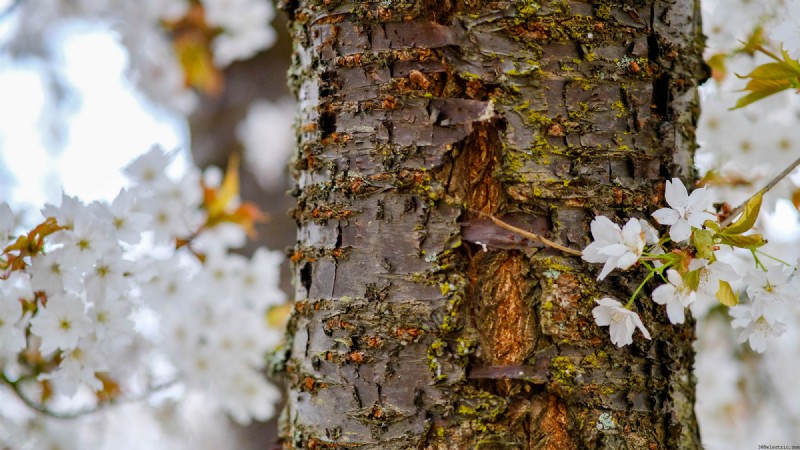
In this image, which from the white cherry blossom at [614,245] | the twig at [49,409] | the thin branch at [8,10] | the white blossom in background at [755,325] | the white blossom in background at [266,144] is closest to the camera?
the white cherry blossom at [614,245]

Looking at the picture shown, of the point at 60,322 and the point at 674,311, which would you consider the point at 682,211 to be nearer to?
the point at 674,311

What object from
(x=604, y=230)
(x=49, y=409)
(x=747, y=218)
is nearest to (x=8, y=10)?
(x=49, y=409)

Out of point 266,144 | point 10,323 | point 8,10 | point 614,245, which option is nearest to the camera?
point 614,245

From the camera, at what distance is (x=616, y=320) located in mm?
773

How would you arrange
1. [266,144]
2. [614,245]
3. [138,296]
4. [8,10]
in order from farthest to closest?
[266,144], [8,10], [138,296], [614,245]

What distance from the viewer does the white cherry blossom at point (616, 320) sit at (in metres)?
0.76

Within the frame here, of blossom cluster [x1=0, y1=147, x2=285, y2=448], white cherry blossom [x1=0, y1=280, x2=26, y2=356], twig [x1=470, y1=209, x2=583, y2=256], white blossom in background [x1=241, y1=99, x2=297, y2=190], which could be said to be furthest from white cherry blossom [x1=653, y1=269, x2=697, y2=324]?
white blossom in background [x1=241, y1=99, x2=297, y2=190]

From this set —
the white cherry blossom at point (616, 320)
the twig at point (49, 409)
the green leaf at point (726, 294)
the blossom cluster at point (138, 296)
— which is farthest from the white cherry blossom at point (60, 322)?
the green leaf at point (726, 294)

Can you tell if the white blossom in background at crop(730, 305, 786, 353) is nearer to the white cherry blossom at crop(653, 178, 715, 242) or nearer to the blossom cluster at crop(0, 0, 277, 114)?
the white cherry blossom at crop(653, 178, 715, 242)

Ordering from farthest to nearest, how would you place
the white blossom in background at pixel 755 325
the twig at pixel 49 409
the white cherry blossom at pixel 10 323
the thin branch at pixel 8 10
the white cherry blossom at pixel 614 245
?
the thin branch at pixel 8 10 → the twig at pixel 49 409 → the white cherry blossom at pixel 10 323 → the white blossom in background at pixel 755 325 → the white cherry blossom at pixel 614 245

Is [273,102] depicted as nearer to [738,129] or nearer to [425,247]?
[738,129]

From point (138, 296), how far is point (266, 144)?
1.27 metres

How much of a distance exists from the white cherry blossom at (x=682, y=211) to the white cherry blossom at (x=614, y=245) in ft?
0.11

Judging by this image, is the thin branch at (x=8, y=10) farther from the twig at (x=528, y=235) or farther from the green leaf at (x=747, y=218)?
the green leaf at (x=747, y=218)
